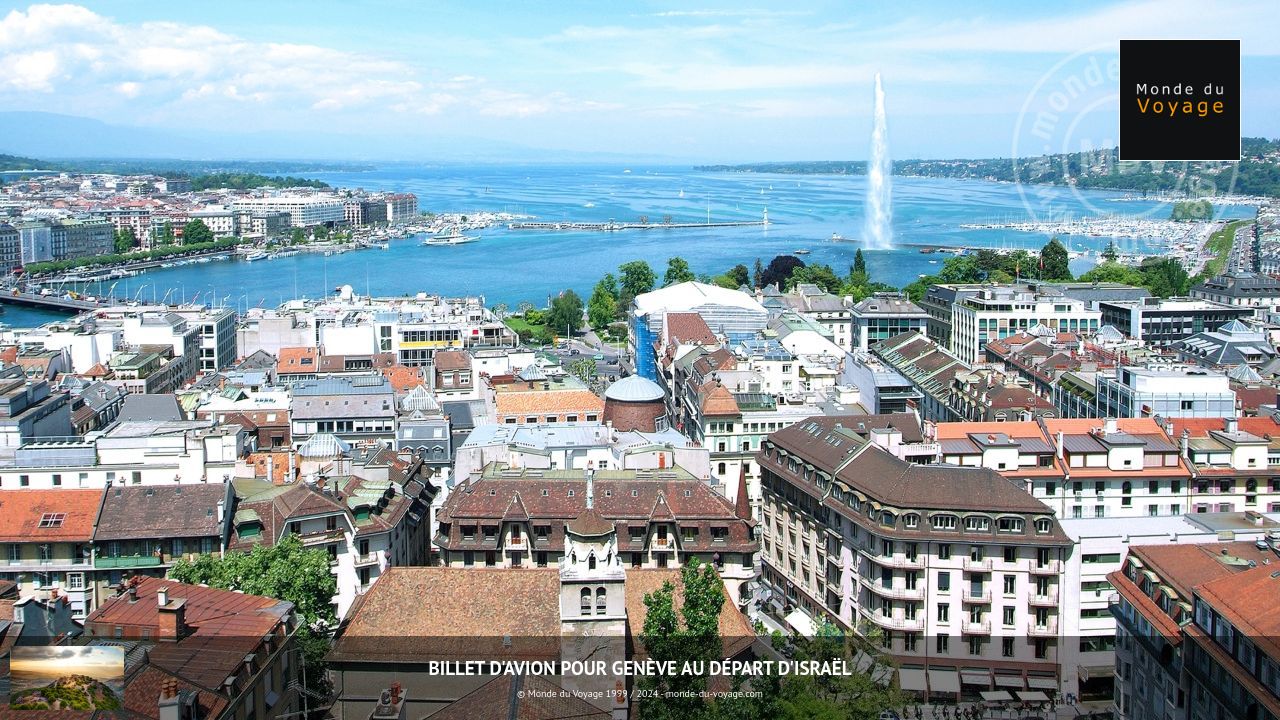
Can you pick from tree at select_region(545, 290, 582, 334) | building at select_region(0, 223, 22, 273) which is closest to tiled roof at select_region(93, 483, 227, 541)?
tree at select_region(545, 290, 582, 334)

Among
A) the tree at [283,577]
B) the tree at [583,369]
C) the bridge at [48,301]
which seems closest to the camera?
the tree at [283,577]

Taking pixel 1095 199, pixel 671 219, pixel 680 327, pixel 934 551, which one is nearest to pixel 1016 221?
pixel 671 219

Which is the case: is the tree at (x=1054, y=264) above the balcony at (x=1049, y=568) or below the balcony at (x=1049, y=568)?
above

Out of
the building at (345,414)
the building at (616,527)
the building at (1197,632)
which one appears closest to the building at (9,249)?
the building at (345,414)

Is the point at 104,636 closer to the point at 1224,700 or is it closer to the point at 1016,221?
the point at 1224,700

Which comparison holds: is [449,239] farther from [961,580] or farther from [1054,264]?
[961,580]

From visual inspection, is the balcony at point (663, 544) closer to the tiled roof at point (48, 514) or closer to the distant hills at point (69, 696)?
the tiled roof at point (48, 514)

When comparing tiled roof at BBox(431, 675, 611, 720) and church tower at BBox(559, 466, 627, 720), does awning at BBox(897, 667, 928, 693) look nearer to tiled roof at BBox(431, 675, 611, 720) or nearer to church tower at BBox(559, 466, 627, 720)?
church tower at BBox(559, 466, 627, 720)
